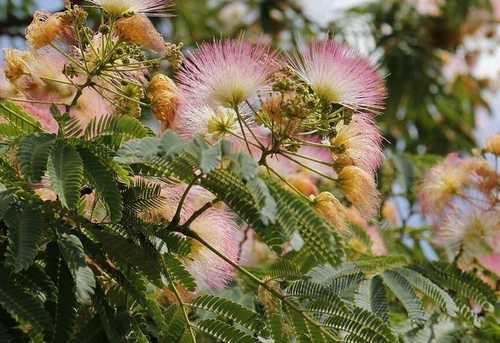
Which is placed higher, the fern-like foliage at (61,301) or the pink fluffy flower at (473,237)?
the pink fluffy flower at (473,237)

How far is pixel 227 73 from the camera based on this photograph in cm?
227

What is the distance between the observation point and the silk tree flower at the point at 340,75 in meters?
2.25

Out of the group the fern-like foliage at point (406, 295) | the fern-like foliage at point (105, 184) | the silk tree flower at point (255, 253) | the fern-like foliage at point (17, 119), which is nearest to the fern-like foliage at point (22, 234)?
the fern-like foliage at point (105, 184)

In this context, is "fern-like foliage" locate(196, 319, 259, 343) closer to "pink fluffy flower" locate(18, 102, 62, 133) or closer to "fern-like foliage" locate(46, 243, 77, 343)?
"fern-like foliage" locate(46, 243, 77, 343)

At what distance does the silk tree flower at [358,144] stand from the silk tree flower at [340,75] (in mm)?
37

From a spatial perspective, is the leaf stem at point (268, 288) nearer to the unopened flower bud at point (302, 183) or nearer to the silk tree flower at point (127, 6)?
the silk tree flower at point (127, 6)

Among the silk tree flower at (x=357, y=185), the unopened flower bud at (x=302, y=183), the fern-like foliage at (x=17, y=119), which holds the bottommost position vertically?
the fern-like foliage at (x=17, y=119)

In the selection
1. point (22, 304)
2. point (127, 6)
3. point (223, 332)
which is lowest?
point (22, 304)

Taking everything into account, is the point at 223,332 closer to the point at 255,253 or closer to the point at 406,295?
the point at 406,295

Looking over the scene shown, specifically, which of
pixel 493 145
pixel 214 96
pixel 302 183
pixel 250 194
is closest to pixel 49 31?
pixel 214 96

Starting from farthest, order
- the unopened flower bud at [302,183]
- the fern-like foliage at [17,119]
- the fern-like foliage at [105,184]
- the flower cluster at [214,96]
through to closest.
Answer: the unopened flower bud at [302,183] → the fern-like foliage at [17,119] → the flower cluster at [214,96] → the fern-like foliage at [105,184]

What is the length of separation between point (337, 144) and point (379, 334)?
1.28ft

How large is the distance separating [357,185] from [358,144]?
84mm

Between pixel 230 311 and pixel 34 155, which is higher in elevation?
pixel 34 155
